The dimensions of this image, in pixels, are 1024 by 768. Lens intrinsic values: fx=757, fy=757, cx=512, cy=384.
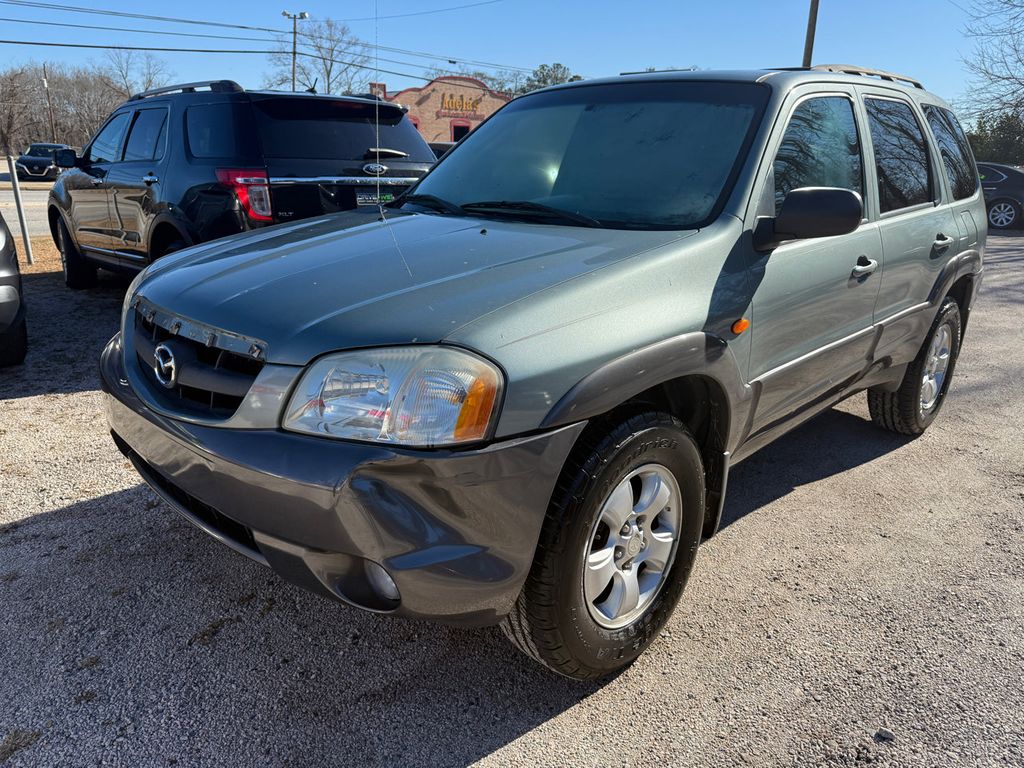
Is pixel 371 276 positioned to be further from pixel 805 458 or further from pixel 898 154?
pixel 805 458

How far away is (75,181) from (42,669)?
618 centimetres

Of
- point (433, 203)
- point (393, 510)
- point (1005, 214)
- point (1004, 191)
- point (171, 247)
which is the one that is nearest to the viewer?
point (393, 510)

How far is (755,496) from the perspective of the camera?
11.9ft

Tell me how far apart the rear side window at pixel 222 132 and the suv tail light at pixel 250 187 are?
129 millimetres

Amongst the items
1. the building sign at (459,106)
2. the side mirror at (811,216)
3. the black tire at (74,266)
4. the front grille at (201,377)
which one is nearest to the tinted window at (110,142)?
the black tire at (74,266)

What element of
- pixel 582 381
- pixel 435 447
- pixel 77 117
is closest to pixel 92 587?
pixel 435 447

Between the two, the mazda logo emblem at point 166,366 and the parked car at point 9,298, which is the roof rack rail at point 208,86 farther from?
the mazda logo emblem at point 166,366

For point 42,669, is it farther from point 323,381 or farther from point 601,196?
point 601,196

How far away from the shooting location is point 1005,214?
17.0m

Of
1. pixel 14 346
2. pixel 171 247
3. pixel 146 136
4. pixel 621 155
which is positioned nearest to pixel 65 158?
pixel 146 136

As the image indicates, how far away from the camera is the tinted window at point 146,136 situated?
5852 millimetres

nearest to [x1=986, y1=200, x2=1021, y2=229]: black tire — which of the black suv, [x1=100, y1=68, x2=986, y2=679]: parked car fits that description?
the black suv

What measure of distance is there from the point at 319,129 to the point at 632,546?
423cm

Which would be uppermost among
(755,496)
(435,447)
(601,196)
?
(601,196)
